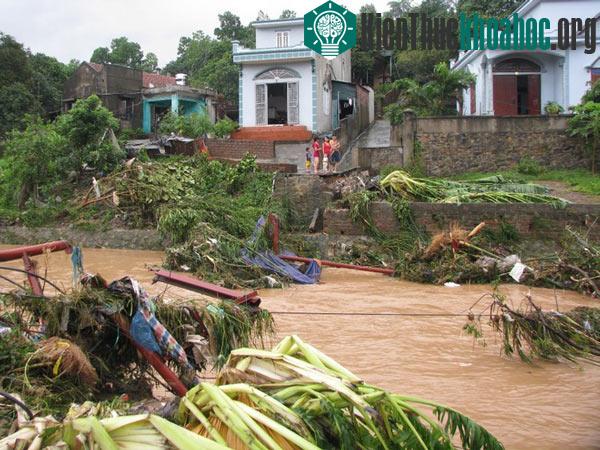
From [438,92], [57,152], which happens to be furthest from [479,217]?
[57,152]

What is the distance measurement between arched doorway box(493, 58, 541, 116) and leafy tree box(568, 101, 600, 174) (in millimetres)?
4012

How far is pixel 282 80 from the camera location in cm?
2628

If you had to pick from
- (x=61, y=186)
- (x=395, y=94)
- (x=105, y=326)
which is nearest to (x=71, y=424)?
(x=105, y=326)

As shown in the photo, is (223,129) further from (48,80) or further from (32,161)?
(48,80)

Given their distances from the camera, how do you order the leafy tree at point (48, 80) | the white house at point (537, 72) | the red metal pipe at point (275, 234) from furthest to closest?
the leafy tree at point (48, 80) < the white house at point (537, 72) < the red metal pipe at point (275, 234)

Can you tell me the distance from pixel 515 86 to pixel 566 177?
5852mm

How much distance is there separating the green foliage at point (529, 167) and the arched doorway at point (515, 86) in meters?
4.33

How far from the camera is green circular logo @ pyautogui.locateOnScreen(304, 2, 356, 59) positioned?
84.0 ft

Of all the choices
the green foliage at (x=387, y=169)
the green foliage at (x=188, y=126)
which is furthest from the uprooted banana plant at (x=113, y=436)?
the green foliage at (x=188, y=126)

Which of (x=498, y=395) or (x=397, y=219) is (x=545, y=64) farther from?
(x=498, y=395)

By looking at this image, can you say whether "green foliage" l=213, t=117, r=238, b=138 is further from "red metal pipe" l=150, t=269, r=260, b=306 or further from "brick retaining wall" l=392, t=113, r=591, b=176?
"red metal pipe" l=150, t=269, r=260, b=306

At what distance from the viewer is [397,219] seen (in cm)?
1670

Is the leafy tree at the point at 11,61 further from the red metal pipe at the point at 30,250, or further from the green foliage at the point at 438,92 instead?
the red metal pipe at the point at 30,250

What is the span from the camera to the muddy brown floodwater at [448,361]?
18.8 ft
